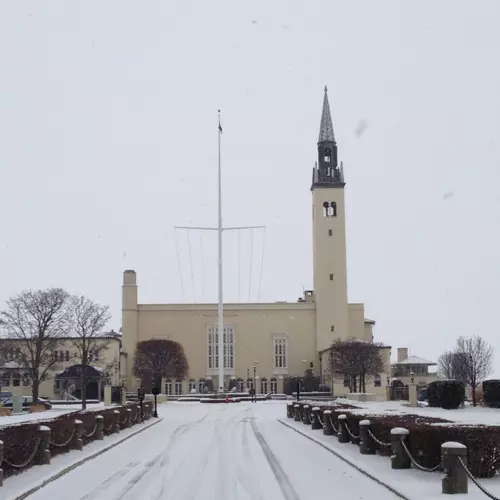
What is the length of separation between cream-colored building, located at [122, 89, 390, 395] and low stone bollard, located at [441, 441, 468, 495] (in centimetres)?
8931

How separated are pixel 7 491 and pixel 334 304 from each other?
295 feet

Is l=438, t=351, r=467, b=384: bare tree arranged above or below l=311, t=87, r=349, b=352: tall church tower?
below

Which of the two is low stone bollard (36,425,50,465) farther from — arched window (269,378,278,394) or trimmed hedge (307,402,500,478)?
arched window (269,378,278,394)

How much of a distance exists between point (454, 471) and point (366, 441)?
763 cm

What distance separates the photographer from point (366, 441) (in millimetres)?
21391

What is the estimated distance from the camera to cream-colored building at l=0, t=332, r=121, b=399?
7738 cm

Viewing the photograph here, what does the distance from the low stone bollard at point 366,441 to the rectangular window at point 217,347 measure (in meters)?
84.3

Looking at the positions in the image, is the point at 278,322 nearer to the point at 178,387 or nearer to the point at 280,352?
the point at 280,352

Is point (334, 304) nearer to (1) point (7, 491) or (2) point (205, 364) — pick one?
(2) point (205, 364)

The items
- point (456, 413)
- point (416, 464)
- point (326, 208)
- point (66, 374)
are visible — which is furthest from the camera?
point (326, 208)

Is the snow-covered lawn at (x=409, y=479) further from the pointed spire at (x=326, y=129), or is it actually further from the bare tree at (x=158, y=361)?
the pointed spire at (x=326, y=129)

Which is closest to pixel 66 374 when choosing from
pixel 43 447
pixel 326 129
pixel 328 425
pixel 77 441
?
pixel 326 129

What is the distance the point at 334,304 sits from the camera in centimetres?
10381

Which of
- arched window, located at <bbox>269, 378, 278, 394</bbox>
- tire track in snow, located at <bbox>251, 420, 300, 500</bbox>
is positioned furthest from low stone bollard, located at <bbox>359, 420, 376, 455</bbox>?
arched window, located at <bbox>269, 378, 278, 394</bbox>
